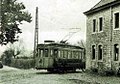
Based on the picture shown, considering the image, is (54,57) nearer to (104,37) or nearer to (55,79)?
(104,37)

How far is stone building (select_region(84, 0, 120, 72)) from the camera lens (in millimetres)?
29464

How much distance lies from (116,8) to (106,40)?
144 inches

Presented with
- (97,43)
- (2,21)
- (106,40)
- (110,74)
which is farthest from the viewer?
(2,21)

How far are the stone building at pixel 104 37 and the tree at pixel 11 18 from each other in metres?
9.58

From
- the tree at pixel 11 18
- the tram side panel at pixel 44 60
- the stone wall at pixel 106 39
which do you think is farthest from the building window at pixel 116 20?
the tree at pixel 11 18

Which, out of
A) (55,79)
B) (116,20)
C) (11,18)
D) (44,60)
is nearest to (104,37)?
(116,20)

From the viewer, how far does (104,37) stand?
31.8 m

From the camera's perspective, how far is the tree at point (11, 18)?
39.8 meters

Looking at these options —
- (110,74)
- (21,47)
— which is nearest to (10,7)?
(110,74)

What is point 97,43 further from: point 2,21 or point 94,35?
point 2,21

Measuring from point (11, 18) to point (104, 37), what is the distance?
546 inches

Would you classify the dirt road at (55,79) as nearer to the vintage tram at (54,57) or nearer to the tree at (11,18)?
the vintage tram at (54,57)

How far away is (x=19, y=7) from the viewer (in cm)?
4144

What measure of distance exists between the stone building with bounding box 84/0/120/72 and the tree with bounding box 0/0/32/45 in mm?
9580
